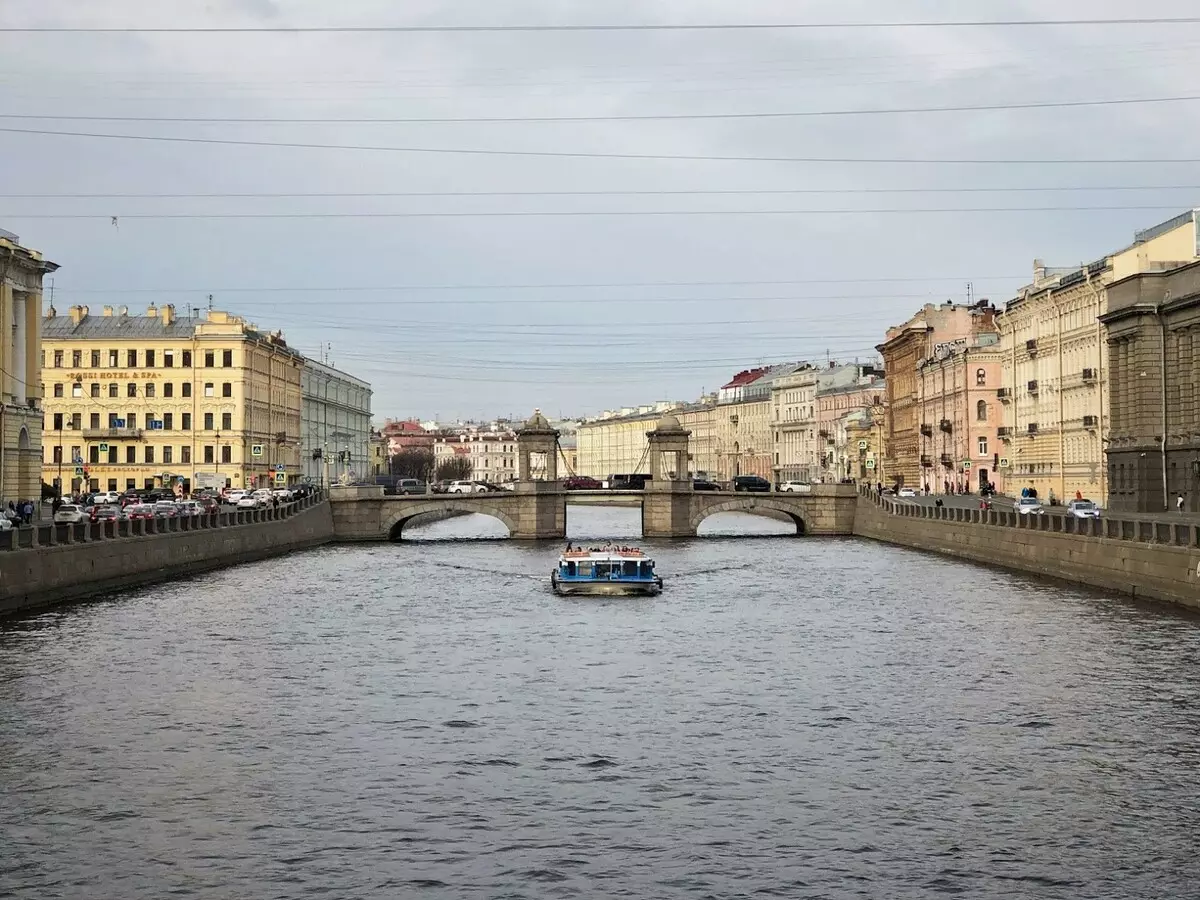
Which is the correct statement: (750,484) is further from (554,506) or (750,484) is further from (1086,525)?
(1086,525)

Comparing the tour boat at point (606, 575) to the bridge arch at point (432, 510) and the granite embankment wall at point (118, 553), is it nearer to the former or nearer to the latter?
the granite embankment wall at point (118, 553)

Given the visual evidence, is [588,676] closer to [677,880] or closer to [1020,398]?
[677,880]

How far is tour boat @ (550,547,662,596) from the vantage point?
54.8m

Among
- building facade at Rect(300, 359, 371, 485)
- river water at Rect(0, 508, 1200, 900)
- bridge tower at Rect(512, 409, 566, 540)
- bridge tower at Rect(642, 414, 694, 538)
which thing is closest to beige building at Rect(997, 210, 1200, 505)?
bridge tower at Rect(642, 414, 694, 538)

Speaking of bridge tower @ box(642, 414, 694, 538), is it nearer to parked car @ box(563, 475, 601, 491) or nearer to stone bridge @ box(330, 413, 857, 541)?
stone bridge @ box(330, 413, 857, 541)

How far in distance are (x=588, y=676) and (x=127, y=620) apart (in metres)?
14.1

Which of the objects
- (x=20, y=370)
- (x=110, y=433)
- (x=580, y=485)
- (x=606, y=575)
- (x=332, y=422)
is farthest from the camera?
(x=332, y=422)

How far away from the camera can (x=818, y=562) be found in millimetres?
70125

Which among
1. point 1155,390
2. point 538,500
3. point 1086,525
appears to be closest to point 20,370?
point 538,500

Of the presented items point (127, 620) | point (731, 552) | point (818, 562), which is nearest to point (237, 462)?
point (731, 552)

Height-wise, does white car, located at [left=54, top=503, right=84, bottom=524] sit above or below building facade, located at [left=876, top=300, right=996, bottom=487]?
below

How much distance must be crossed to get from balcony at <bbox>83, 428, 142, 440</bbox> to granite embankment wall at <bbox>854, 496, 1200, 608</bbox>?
56.9 metres

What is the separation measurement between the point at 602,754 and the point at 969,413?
299 feet

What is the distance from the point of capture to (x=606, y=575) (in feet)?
182
